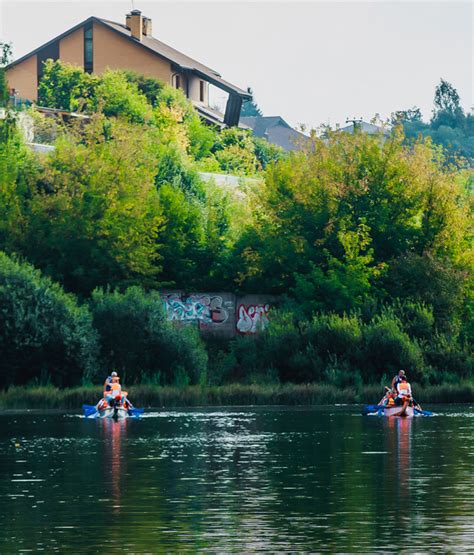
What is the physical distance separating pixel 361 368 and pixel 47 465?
31811mm

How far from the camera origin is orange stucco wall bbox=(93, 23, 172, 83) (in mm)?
130750

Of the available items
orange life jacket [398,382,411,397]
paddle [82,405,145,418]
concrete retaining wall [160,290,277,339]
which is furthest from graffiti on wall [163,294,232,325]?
orange life jacket [398,382,411,397]

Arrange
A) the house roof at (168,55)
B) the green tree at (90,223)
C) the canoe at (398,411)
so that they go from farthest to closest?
the house roof at (168,55), the green tree at (90,223), the canoe at (398,411)

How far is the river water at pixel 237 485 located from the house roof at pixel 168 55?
262 ft

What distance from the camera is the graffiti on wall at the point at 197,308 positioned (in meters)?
73.4

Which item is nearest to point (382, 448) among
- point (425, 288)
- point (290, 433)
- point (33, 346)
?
point (290, 433)

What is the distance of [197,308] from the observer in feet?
242

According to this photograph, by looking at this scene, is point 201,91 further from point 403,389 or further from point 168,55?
Answer: point 403,389

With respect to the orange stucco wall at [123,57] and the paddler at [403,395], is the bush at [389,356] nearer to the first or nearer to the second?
the paddler at [403,395]

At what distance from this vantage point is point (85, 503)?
98.8 ft

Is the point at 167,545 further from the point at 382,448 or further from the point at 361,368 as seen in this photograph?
the point at 361,368

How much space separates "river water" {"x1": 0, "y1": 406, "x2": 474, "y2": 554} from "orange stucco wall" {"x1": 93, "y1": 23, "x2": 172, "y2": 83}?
80241 mm

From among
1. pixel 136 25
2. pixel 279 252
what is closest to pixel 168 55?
pixel 136 25

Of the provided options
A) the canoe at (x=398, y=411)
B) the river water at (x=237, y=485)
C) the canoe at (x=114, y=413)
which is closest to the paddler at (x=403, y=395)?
the canoe at (x=398, y=411)
